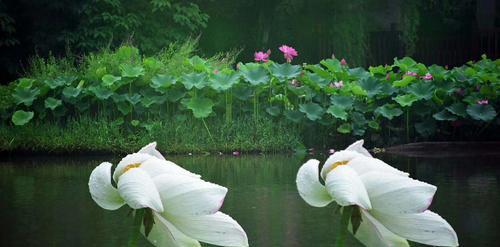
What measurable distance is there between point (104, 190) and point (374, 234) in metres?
0.34

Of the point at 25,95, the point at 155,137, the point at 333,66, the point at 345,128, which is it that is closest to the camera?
the point at 155,137

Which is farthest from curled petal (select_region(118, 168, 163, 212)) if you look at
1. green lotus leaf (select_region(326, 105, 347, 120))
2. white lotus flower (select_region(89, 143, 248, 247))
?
green lotus leaf (select_region(326, 105, 347, 120))

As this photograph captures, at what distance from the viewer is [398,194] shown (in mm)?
1131

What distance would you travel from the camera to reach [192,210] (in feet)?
3.58

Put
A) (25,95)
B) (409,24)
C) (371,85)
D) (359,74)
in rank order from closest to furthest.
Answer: (25,95)
(371,85)
(359,74)
(409,24)

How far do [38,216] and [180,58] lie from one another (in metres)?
6.80

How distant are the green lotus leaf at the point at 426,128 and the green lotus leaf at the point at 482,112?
0.46 m

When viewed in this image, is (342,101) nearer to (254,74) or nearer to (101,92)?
(254,74)

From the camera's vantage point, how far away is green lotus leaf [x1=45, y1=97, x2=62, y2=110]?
1112 centimetres

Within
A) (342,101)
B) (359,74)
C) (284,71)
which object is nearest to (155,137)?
(284,71)

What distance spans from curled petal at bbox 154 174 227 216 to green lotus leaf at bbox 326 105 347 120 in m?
9.74

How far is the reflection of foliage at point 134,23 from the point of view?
16.4 m

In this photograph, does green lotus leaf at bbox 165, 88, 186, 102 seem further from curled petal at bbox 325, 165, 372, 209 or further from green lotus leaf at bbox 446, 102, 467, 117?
curled petal at bbox 325, 165, 372, 209

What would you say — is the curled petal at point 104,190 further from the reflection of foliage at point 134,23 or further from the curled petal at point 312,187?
the reflection of foliage at point 134,23
